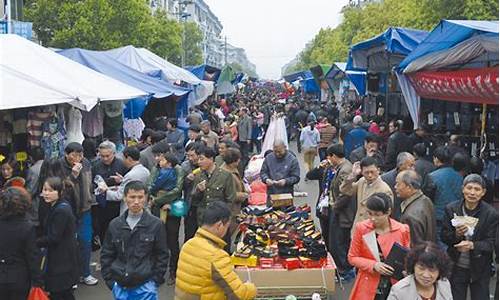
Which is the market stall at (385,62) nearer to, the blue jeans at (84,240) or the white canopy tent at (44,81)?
the white canopy tent at (44,81)

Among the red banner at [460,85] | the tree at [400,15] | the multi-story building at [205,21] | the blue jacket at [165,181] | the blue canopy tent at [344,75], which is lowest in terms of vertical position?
the blue jacket at [165,181]

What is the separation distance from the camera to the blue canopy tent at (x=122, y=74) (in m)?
12.3

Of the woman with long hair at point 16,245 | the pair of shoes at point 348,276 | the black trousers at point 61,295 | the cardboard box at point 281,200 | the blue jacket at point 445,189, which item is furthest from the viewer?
the cardboard box at point 281,200

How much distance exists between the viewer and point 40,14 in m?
24.8

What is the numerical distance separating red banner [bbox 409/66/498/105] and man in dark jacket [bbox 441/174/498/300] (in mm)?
2600

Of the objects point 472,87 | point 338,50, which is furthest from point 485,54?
point 338,50

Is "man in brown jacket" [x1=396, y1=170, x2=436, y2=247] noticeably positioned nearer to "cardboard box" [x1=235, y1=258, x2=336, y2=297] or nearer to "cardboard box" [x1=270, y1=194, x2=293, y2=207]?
"cardboard box" [x1=235, y1=258, x2=336, y2=297]

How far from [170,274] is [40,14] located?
65.2ft

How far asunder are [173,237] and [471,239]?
3.53 m

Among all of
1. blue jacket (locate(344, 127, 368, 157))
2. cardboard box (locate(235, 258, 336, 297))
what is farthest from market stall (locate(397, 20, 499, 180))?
cardboard box (locate(235, 258, 336, 297))

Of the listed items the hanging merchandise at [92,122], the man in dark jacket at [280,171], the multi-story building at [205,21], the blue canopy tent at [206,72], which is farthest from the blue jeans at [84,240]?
the multi-story building at [205,21]

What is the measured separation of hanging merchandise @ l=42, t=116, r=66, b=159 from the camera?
8.41 m

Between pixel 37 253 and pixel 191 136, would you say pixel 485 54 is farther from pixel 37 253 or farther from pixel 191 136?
pixel 37 253

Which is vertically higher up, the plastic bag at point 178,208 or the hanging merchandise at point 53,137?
the hanging merchandise at point 53,137
